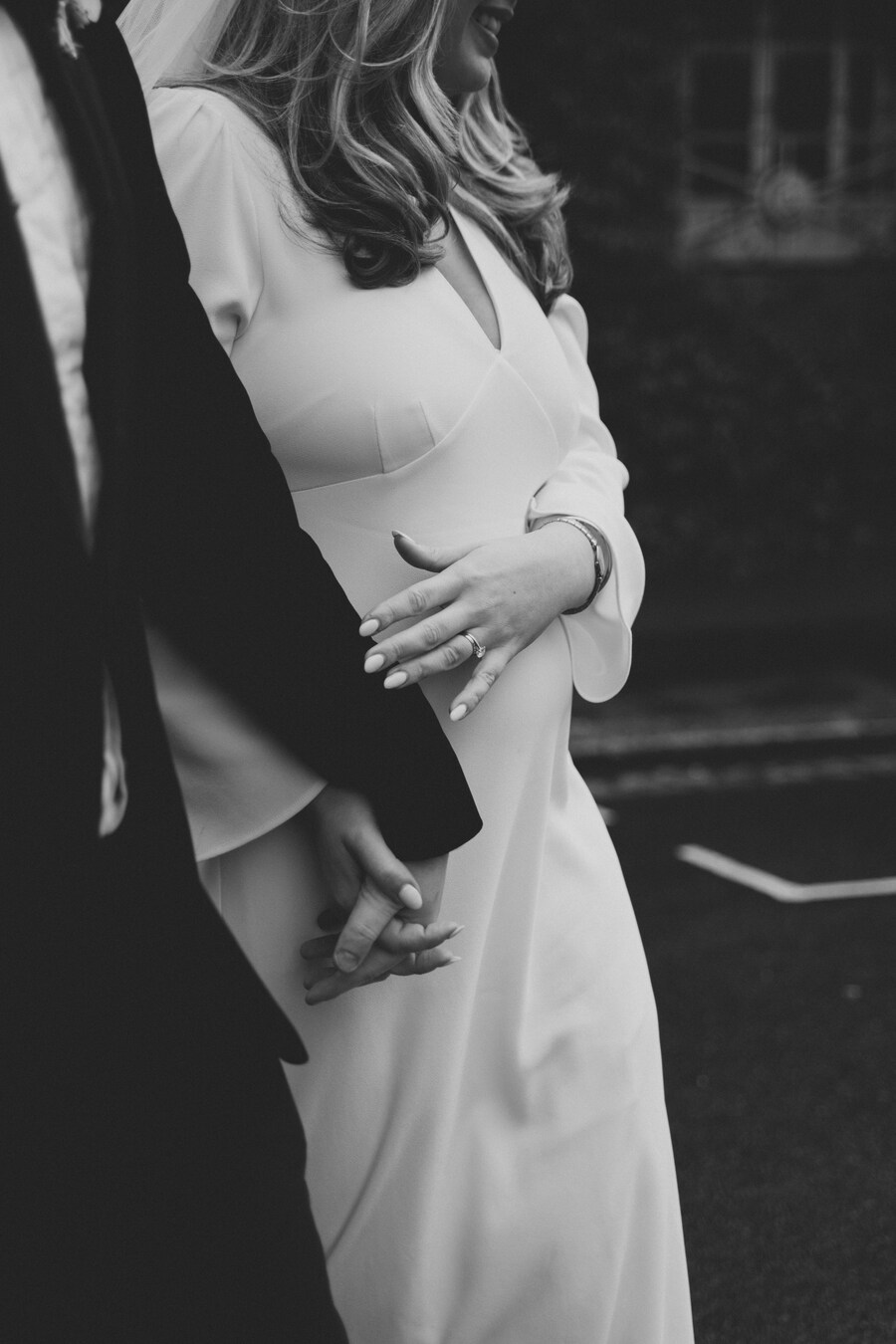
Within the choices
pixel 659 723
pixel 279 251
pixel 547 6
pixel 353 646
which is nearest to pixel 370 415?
pixel 279 251

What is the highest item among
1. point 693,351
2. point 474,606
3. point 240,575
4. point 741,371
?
point 240,575

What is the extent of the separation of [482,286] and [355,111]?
0.25 m

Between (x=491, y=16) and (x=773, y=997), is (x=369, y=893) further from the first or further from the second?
(x=773, y=997)

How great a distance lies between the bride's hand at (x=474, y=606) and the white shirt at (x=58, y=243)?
381 millimetres

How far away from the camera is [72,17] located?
1.21m

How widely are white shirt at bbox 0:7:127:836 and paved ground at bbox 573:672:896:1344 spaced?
2204 mm

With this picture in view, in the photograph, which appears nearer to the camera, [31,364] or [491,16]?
[31,364]

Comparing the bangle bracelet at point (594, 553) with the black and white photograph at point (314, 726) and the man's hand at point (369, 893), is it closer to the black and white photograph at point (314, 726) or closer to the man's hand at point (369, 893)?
the black and white photograph at point (314, 726)

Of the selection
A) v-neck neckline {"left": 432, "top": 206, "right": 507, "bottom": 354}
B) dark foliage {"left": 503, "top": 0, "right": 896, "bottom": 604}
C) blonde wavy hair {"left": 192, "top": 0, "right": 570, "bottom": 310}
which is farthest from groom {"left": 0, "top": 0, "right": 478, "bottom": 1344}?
dark foliage {"left": 503, "top": 0, "right": 896, "bottom": 604}

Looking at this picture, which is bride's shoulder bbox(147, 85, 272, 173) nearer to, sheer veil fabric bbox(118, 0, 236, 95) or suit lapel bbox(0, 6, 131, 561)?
sheer veil fabric bbox(118, 0, 236, 95)

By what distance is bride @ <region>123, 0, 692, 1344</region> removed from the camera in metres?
1.58

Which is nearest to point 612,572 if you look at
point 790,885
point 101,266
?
point 101,266

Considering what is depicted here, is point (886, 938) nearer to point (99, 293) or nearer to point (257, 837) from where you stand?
point (257, 837)

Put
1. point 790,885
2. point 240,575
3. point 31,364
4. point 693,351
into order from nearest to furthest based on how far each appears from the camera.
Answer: point 31,364
point 240,575
point 790,885
point 693,351
